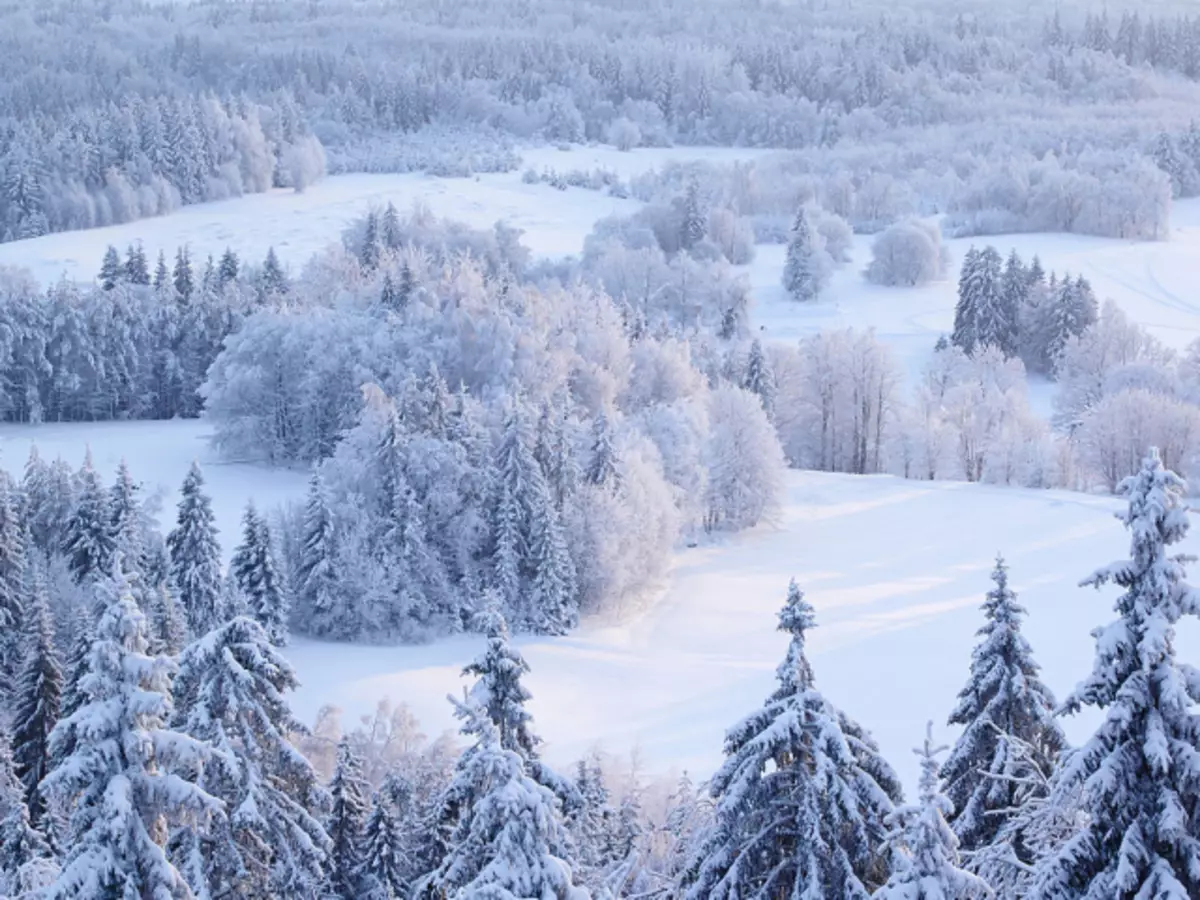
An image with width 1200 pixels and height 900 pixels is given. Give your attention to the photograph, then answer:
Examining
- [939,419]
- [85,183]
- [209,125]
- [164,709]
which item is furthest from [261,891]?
[209,125]

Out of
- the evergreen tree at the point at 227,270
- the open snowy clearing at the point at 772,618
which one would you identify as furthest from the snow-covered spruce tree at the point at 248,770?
the evergreen tree at the point at 227,270

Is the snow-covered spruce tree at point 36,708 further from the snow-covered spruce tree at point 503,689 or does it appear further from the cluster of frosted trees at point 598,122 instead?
the cluster of frosted trees at point 598,122

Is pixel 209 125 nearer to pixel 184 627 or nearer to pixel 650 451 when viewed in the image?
pixel 650 451

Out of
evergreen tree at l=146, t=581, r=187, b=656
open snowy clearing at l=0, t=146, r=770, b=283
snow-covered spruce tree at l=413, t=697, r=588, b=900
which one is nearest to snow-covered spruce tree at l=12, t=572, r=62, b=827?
evergreen tree at l=146, t=581, r=187, b=656

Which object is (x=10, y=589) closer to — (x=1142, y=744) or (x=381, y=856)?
(x=381, y=856)

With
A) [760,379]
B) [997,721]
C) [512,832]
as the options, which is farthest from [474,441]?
[512,832]
